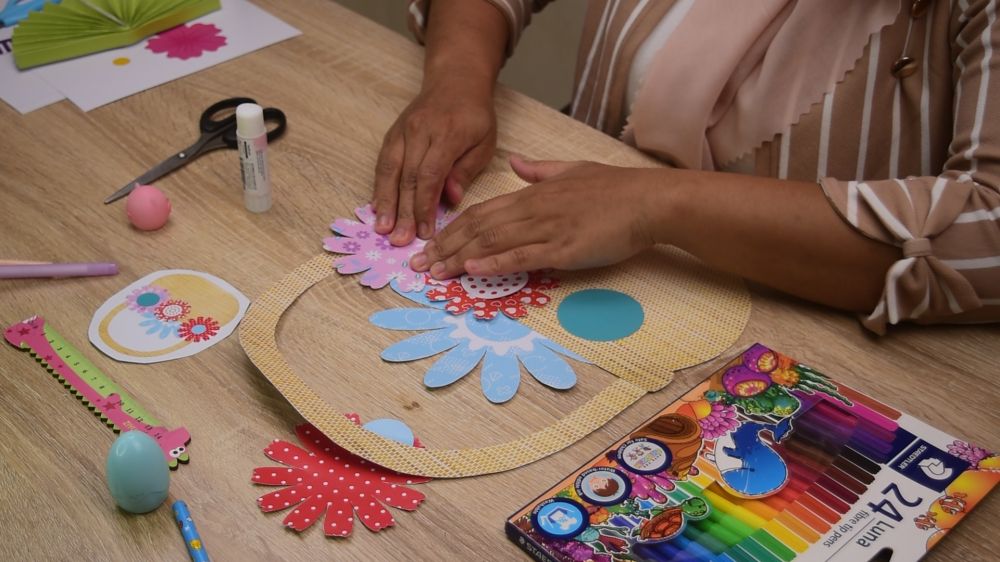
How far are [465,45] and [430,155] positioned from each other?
8.0 inches

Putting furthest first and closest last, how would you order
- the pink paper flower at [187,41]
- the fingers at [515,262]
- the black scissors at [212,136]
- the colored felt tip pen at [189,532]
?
the pink paper flower at [187,41]
the black scissors at [212,136]
the fingers at [515,262]
the colored felt tip pen at [189,532]

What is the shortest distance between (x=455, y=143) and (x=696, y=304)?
12.1 inches

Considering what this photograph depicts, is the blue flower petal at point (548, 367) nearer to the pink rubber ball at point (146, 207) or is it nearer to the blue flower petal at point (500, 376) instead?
the blue flower petal at point (500, 376)

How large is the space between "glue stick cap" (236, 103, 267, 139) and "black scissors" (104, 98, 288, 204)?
0.44ft

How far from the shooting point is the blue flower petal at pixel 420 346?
30.9 inches

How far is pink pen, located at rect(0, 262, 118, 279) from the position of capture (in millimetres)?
835

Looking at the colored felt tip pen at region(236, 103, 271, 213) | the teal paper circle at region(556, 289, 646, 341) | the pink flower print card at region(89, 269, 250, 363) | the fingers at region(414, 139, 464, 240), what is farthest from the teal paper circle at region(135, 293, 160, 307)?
the teal paper circle at region(556, 289, 646, 341)

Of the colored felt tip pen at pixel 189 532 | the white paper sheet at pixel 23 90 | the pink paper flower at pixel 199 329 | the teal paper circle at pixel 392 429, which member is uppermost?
the teal paper circle at pixel 392 429

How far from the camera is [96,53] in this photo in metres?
1.17

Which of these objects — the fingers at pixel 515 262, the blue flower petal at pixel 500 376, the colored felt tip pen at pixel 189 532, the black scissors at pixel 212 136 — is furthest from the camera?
the black scissors at pixel 212 136

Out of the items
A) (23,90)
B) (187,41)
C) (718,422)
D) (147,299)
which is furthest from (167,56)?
(718,422)

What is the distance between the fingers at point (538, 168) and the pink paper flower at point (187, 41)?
0.47 meters

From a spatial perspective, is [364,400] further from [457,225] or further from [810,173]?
[810,173]

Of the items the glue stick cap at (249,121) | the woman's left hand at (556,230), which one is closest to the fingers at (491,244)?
the woman's left hand at (556,230)
